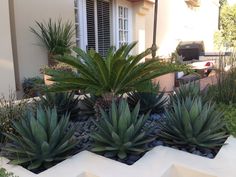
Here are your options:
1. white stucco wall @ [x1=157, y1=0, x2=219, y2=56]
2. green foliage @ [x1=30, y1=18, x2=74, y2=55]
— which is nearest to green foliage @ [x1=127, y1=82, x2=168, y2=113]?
green foliage @ [x1=30, y1=18, x2=74, y2=55]

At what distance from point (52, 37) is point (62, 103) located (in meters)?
3.98

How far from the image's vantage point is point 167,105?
187 inches

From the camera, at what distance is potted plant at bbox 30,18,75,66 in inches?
317

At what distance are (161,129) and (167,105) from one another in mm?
1170

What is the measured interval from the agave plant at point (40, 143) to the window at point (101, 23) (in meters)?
7.03

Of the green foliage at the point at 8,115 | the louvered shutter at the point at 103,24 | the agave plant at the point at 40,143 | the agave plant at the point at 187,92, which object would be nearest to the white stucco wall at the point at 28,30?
the louvered shutter at the point at 103,24

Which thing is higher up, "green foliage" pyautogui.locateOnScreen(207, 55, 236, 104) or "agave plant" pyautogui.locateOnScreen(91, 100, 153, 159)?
"green foliage" pyautogui.locateOnScreen(207, 55, 236, 104)

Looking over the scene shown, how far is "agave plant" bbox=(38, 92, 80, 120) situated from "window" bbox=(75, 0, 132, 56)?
5.41 metres

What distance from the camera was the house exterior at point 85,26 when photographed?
649 cm

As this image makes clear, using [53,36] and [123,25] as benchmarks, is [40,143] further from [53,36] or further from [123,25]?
[123,25]

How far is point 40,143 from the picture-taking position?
114 inches

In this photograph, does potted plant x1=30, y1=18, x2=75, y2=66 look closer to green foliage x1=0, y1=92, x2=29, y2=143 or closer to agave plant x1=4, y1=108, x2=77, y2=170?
green foliage x1=0, y1=92, x2=29, y2=143

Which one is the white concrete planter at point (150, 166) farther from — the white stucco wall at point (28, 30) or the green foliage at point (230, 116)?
the white stucco wall at point (28, 30)

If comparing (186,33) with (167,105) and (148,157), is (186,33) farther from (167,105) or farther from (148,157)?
(148,157)
